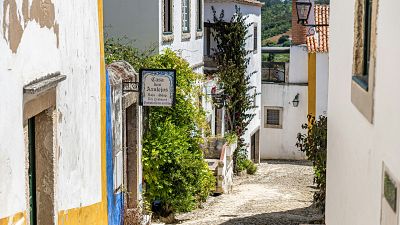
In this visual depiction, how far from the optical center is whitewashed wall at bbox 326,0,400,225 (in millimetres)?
4195

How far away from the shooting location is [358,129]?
18.6 ft

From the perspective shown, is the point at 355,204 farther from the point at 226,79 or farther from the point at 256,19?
the point at 256,19

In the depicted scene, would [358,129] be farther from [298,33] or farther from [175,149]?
[298,33]

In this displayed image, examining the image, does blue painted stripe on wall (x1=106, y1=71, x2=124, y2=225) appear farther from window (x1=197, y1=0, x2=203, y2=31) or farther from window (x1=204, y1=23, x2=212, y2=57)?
window (x1=204, y1=23, x2=212, y2=57)

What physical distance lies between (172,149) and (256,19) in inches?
630

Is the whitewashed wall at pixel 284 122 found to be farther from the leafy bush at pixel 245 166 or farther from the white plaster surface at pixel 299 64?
the leafy bush at pixel 245 166

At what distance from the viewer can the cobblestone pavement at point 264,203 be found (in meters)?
16.0

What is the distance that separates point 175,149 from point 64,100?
7.70 meters

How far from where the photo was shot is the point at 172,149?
1457cm

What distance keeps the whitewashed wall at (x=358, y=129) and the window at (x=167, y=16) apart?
9.14 m

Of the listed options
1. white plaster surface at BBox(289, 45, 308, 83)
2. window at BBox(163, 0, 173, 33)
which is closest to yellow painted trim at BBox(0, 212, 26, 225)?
window at BBox(163, 0, 173, 33)

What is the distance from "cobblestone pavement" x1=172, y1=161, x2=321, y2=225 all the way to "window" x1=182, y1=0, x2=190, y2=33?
4.15 m

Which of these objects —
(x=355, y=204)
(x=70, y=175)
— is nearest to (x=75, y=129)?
(x=70, y=175)

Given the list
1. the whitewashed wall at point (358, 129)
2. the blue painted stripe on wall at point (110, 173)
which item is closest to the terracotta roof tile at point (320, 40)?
the blue painted stripe on wall at point (110, 173)
